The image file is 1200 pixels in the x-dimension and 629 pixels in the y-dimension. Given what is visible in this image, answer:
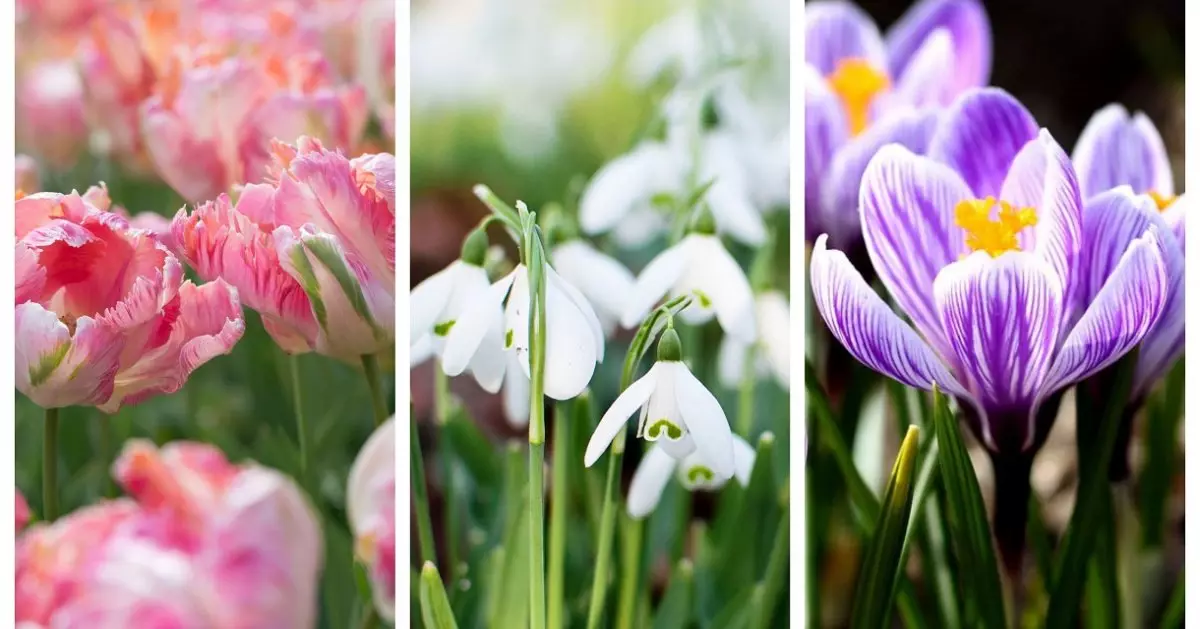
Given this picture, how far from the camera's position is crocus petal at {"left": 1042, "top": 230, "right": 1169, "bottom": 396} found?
805 millimetres

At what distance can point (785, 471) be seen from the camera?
0.95 metres

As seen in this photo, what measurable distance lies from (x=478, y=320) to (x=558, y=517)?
0.20m

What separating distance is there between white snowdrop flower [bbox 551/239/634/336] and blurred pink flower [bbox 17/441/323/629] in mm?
319

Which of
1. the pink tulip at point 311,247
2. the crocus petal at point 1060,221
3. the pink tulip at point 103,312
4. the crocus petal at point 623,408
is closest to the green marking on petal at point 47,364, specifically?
the pink tulip at point 103,312

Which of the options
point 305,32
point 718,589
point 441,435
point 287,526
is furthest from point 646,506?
point 305,32

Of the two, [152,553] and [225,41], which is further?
[225,41]

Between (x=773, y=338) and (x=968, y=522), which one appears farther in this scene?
(x=773, y=338)

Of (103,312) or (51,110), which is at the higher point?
(51,110)

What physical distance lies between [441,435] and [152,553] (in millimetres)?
265

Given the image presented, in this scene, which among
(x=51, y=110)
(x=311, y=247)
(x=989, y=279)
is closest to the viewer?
(x=989, y=279)

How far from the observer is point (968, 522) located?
2.73 ft

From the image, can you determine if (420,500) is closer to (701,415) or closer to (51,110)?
(701,415)

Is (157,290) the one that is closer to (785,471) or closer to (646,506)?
(646,506)

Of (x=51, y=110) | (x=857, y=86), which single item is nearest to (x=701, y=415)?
(x=857, y=86)
